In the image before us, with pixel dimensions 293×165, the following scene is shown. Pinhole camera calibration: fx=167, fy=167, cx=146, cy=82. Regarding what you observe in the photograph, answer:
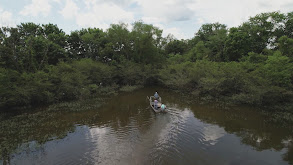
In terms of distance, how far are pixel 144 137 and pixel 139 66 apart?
23.8m

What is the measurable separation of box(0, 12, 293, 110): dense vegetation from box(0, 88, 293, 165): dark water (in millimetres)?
3249

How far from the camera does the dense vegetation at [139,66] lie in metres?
18.6

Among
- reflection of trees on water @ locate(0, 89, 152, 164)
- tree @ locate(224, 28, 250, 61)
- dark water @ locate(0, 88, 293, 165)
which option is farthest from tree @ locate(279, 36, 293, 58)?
reflection of trees on water @ locate(0, 89, 152, 164)

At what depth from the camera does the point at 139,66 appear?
35.6 metres

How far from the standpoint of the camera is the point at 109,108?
21.0 meters

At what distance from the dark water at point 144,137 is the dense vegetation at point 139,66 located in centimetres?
325

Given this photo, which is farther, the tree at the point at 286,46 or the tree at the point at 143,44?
the tree at the point at 143,44

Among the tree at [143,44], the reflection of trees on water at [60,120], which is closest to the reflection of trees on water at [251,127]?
the reflection of trees on water at [60,120]

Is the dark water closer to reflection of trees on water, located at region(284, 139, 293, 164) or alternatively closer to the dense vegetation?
reflection of trees on water, located at region(284, 139, 293, 164)

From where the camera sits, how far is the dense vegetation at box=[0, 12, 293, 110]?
18.6 m

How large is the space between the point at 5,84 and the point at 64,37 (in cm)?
2139

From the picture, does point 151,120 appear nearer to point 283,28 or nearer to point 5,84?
point 5,84

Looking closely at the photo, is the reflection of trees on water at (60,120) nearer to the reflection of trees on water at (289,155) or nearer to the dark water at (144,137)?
the dark water at (144,137)

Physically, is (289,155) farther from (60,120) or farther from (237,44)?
(237,44)
